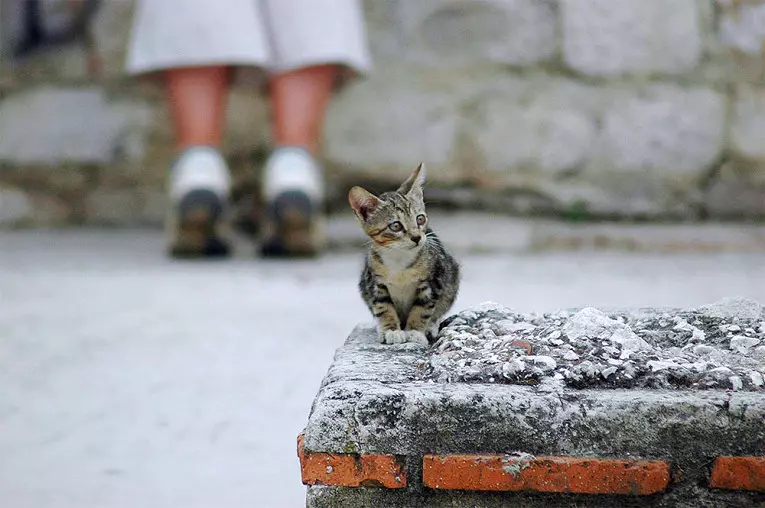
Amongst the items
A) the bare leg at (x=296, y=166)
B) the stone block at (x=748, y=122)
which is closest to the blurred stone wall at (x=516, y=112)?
the stone block at (x=748, y=122)

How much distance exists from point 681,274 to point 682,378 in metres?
1.72

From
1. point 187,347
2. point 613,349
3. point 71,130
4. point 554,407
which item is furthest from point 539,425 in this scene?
point 71,130

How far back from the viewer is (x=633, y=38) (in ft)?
11.4

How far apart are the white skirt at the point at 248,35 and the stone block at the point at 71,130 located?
0.50 metres

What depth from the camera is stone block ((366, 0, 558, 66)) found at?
3451 millimetres

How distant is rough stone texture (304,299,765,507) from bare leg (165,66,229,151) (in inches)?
83.6

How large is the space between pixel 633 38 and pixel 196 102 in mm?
1736

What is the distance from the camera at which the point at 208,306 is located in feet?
7.61

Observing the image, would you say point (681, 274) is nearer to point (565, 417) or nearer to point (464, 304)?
point (464, 304)

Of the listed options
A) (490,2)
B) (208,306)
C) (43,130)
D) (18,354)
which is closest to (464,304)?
(208,306)

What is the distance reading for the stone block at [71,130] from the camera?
355 centimetres

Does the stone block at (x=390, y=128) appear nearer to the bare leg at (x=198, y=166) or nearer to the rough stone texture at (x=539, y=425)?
the bare leg at (x=198, y=166)

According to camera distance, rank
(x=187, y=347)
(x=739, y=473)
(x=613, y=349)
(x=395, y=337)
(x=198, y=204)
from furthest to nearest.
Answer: (x=198, y=204)
(x=187, y=347)
(x=395, y=337)
(x=613, y=349)
(x=739, y=473)

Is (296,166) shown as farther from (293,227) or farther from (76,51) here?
(76,51)
